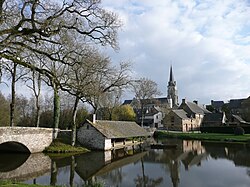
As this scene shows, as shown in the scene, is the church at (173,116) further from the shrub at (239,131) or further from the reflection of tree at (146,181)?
the reflection of tree at (146,181)

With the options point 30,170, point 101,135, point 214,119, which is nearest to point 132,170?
point 30,170

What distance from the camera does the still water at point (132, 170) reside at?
1503cm

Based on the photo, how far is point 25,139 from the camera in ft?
79.3

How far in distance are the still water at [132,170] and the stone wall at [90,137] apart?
10.9ft

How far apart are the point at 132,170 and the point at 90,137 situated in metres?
10.6

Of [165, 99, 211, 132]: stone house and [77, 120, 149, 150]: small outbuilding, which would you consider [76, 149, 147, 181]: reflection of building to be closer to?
[77, 120, 149, 150]: small outbuilding

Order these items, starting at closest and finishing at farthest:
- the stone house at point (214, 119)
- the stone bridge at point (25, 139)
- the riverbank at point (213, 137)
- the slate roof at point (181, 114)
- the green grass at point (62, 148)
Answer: the stone bridge at point (25, 139) < the green grass at point (62, 148) < the riverbank at point (213, 137) < the slate roof at point (181, 114) < the stone house at point (214, 119)

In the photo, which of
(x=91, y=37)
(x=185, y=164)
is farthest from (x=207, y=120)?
(x=91, y=37)

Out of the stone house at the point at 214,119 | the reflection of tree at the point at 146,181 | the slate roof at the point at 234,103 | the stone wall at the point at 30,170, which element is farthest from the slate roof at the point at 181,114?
the reflection of tree at the point at 146,181

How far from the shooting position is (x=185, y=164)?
68.1ft

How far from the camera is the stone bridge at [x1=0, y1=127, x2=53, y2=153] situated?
73.7 ft

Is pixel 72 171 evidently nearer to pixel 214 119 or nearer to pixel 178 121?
pixel 178 121

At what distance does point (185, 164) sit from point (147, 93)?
27.5 m

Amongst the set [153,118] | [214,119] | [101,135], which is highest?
[153,118]
